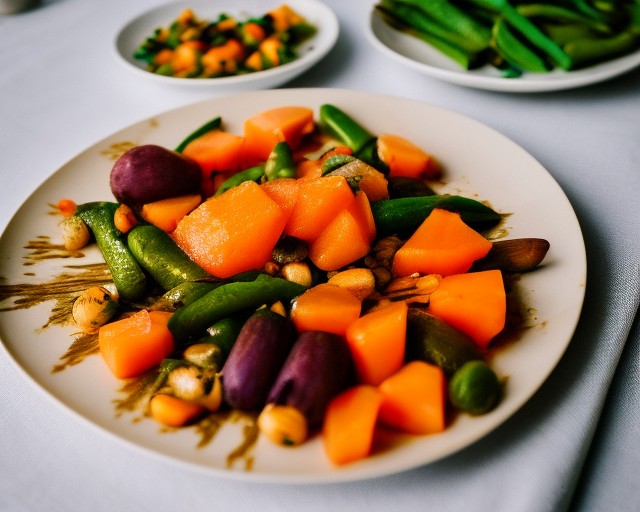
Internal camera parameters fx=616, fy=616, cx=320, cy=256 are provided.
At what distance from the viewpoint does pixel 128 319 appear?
1.18m

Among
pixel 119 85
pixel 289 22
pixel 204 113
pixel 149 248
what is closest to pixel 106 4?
pixel 119 85

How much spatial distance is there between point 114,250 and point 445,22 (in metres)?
1.39

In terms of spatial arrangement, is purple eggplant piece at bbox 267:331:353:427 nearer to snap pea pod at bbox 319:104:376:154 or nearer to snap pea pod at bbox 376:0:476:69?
snap pea pod at bbox 319:104:376:154

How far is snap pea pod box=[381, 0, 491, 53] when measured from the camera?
2027 millimetres

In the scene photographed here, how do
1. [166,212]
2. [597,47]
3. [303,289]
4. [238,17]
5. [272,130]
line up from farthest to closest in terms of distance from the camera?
[238,17], [597,47], [272,130], [166,212], [303,289]

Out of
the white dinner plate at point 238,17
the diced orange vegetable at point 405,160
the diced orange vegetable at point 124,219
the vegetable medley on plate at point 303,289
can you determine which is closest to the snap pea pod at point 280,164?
the vegetable medley on plate at point 303,289

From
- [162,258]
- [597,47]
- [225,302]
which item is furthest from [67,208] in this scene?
[597,47]

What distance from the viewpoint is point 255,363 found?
1.03 m

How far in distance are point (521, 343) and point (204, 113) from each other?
1.15 meters

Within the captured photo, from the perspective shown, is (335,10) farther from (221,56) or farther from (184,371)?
(184,371)

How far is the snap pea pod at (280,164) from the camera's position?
151cm

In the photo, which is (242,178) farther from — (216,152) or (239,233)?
(239,233)

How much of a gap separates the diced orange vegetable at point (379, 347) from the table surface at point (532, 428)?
167mm

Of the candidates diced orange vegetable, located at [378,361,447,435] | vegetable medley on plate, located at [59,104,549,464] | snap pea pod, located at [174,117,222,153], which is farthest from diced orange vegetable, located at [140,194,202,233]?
diced orange vegetable, located at [378,361,447,435]
